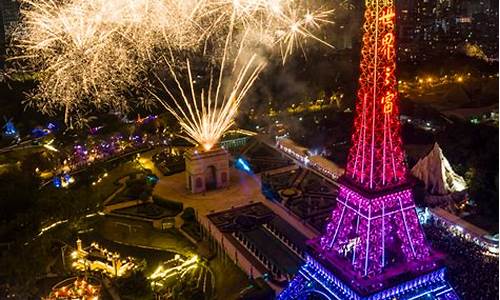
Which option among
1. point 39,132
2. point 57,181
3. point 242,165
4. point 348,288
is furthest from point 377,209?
point 39,132

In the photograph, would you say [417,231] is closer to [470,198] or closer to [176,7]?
[470,198]

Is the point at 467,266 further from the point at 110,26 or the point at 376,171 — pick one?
the point at 110,26

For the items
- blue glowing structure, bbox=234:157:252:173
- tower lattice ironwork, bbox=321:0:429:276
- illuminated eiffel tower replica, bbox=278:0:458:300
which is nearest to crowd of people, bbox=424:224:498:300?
illuminated eiffel tower replica, bbox=278:0:458:300

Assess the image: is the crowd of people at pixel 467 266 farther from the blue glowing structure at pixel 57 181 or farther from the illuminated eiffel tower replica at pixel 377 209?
the blue glowing structure at pixel 57 181

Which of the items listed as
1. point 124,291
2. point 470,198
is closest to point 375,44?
point 124,291

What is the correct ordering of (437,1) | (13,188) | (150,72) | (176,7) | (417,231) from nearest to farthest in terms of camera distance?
(417,231), (13,188), (176,7), (150,72), (437,1)

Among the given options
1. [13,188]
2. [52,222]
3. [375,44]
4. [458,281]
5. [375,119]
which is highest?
[375,44]
